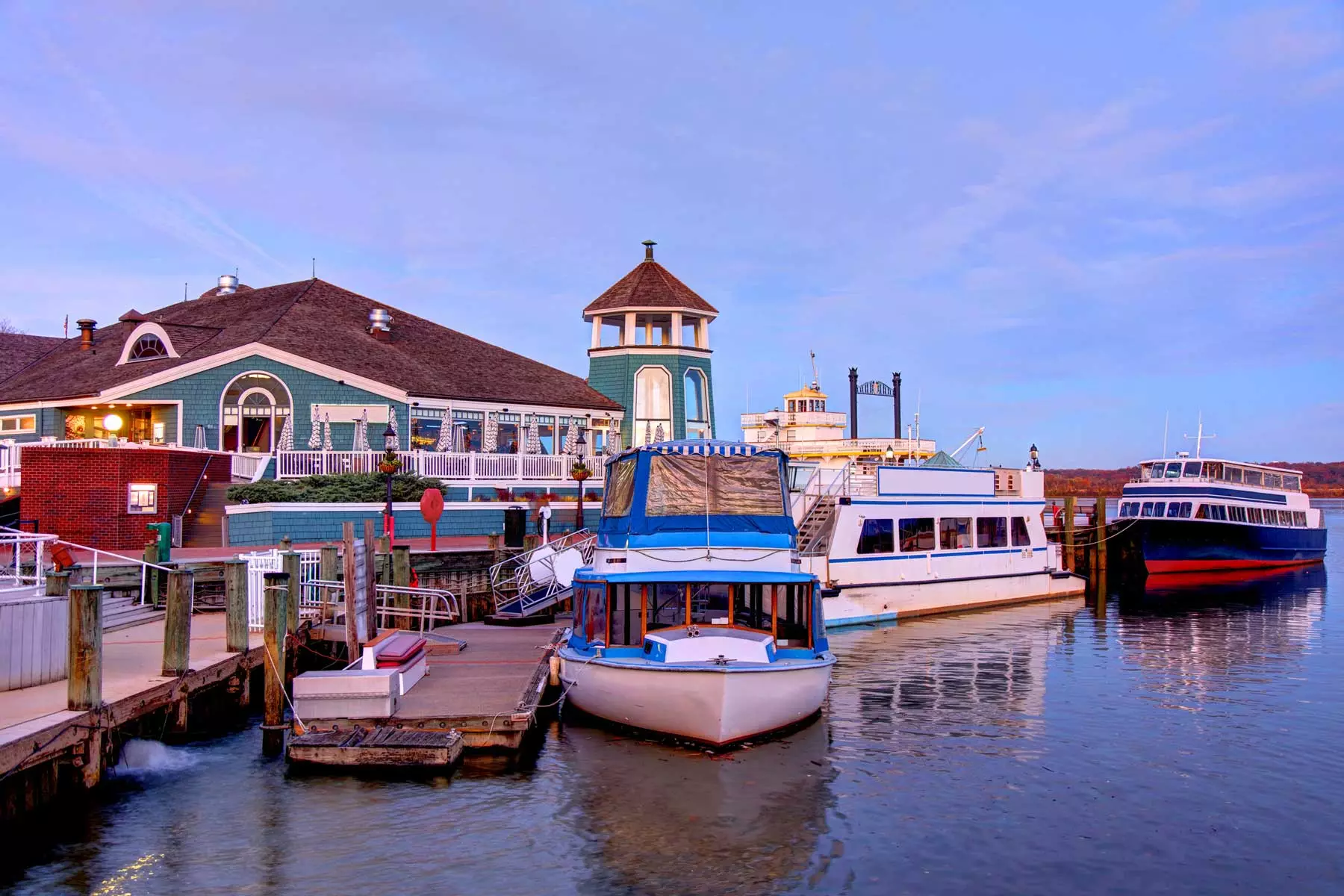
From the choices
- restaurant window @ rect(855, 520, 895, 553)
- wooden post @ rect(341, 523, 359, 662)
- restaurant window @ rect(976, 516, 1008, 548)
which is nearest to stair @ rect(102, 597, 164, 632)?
wooden post @ rect(341, 523, 359, 662)

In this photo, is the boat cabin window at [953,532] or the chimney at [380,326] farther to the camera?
the chimney at [380,326]

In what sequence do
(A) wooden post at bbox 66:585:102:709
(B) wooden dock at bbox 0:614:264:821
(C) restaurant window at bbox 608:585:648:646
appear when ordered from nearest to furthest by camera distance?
(B) wooden dock at bbox 0:614:264:821 → (A) wooden post at bbox 66:585:102:709 → (C) restaurant window at bbox 608:585:648:646

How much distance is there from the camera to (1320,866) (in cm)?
1225

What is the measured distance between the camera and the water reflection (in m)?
11.8

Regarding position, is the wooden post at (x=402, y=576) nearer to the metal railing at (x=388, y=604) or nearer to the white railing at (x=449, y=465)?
the metal railing at (x=388, y=604)

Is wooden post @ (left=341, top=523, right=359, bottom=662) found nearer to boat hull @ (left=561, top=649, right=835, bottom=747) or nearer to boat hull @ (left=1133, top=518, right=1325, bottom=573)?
boat hull @ (left=561, top=649, right=835, bottom=747)

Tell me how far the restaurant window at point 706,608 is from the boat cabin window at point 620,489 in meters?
1.89

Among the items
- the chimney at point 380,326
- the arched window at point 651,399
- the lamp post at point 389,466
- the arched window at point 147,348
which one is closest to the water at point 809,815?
the lamp post at point 389,466

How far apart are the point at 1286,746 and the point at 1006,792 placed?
5.71 meters

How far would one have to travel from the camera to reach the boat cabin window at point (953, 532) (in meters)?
34.2

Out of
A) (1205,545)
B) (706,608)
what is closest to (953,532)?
(706,608)

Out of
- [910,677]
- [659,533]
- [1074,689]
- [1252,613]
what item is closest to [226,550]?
[659,533]

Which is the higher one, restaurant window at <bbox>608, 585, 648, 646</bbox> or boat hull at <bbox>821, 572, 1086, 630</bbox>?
restaurant window at <bbox>608, 585, 648, 646</bbox>

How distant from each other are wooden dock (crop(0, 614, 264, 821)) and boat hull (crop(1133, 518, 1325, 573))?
133 ft
